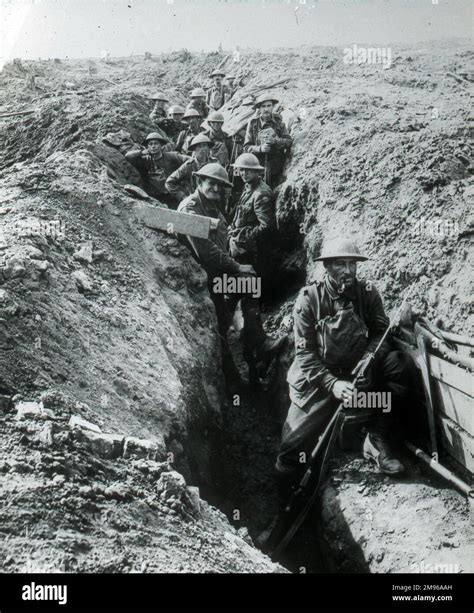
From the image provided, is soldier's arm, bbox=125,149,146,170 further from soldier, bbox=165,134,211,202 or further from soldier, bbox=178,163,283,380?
soldier, bbox=178,163,283,380

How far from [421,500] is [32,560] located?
9.51 ft

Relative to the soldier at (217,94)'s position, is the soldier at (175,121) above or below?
below

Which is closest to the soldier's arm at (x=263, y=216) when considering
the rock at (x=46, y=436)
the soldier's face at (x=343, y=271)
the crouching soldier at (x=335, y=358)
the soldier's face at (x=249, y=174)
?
the soldier's face at (x=249, y=174)

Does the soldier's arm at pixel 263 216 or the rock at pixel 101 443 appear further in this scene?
the soldier's arm at pixel 263 216

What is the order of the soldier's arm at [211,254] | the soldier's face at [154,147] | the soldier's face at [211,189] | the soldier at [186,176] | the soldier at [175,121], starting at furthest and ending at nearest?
the soldier at [175,121]
the soldier's face at [154,147]
the soldier at [186,176]
the soldier's face at [211,189]
the soldier's arm at [211,254]

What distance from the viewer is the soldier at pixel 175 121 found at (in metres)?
10.4

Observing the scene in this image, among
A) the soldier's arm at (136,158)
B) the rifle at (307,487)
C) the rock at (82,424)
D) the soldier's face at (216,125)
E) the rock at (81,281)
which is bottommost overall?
the rifle at (307,487)

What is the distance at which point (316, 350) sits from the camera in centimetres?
458

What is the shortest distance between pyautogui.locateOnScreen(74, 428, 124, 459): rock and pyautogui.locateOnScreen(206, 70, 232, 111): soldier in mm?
10493

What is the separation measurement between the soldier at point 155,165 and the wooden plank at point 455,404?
17.3ft

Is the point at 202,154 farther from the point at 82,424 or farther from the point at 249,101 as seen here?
the point at 82,424

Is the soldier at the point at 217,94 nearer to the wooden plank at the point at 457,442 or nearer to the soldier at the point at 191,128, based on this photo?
the soldier at the point at 191,128

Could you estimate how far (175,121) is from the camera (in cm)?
1071

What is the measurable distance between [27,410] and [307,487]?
264cm
